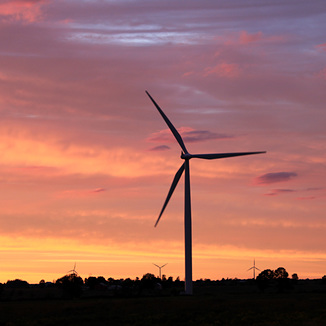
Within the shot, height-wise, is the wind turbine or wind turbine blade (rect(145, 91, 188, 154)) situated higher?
wind turbine blade (rect(145, 91, 188, 154))

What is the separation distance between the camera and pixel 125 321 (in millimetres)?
98500

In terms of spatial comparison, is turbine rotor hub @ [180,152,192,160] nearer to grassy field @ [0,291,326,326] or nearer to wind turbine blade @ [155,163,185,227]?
wind turbine blade @ [155,163,185,227]

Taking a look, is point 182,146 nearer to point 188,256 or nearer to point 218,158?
point 218,158

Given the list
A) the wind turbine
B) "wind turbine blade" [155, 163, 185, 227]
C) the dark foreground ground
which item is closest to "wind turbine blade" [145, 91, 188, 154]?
the wind turbine

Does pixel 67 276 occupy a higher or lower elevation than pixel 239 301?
higher

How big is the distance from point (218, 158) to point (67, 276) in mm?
71491

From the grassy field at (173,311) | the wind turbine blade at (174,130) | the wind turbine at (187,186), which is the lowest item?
the grassy field at (173,311)

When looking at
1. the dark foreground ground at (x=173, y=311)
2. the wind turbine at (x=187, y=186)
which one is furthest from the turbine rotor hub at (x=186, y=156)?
the dark foreground ground at (x=173, y=311)

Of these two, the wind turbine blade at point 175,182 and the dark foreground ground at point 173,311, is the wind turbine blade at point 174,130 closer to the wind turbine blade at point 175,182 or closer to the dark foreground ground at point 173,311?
the wind turbine blade at point 175,182

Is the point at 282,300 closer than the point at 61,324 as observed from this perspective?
No

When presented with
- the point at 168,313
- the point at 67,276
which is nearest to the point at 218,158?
the point at 168,313

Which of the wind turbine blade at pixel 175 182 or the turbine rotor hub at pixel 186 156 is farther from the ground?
the turbine rotor hub at pixel 186 156

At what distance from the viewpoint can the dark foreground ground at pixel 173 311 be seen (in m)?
98.1

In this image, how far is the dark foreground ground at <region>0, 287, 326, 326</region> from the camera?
98.1 metres
